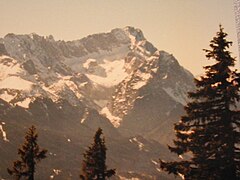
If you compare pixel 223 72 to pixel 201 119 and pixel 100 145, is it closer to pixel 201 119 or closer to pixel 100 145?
pixel 201 119

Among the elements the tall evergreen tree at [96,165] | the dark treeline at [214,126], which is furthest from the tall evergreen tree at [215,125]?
the tall evergreen tree at [96,165]

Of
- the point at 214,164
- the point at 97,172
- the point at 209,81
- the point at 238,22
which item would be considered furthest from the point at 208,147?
the point at 97,172

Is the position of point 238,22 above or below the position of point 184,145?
above

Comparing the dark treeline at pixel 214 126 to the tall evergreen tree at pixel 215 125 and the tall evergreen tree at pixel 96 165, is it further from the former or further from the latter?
the tall evergreen tree at pixel 96 165

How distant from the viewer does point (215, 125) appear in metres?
29.7

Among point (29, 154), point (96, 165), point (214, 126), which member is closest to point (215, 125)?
point (214, 126)

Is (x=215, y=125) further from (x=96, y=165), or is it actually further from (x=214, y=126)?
(x=96, y=165)

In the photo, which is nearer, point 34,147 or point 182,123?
point 182,123

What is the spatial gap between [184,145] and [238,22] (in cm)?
1086

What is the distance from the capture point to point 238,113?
29188 mm

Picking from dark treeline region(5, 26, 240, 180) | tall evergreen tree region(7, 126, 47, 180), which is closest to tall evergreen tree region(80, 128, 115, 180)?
tall evergreen tree region(7, 126, 47, 180)

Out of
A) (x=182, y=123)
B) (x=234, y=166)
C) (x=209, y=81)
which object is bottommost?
(x=234, y=166)

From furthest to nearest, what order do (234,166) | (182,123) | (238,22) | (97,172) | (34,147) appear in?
(97,172) < (34,147) < (238,22) < (182,123) < (234,166)

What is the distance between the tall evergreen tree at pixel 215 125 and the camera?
28938 millimetres
